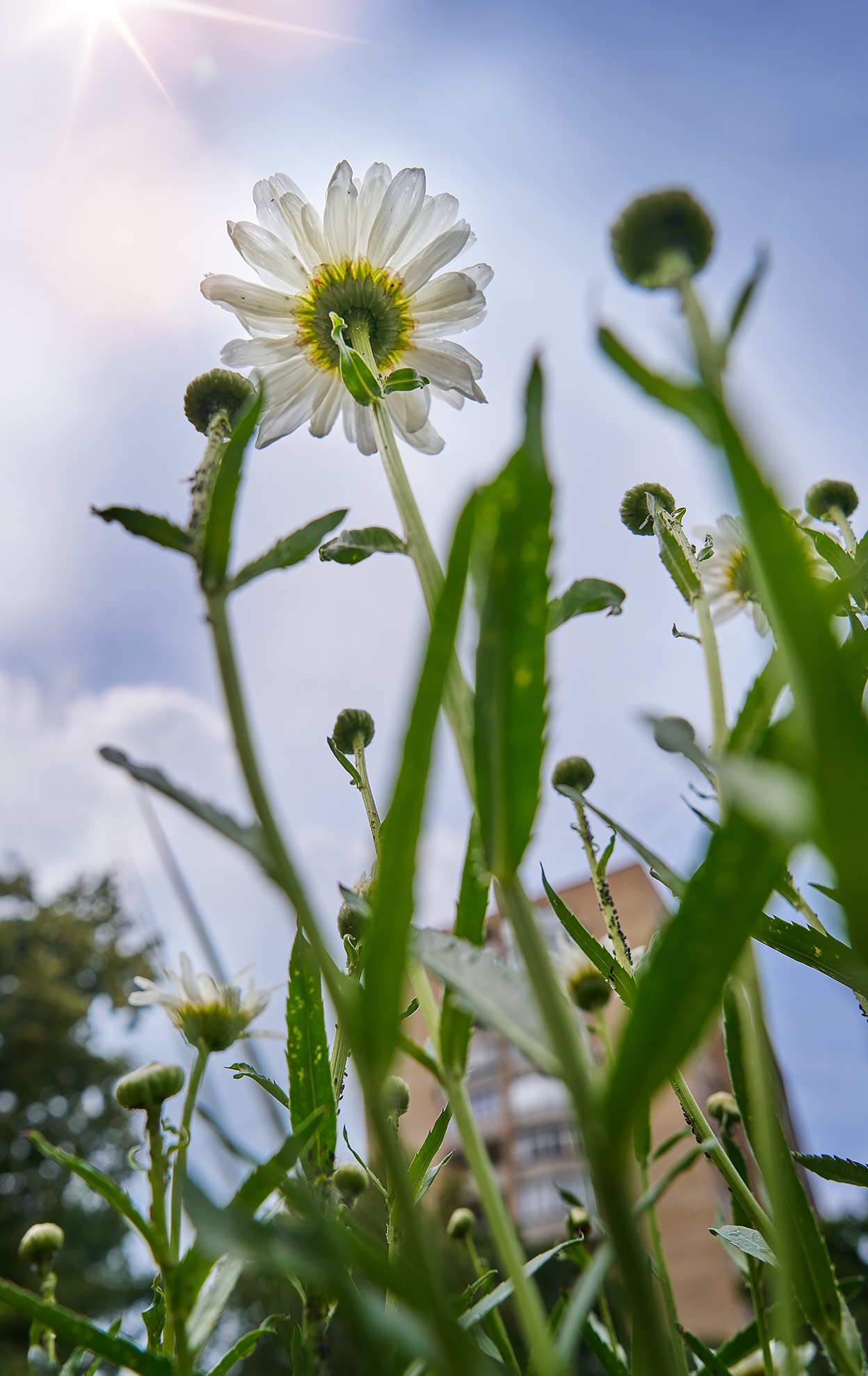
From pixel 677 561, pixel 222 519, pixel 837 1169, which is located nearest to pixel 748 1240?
pixel 837 1169

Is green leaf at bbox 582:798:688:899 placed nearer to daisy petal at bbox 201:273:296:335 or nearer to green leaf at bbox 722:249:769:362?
green leaf at bbox 722:249:769:362

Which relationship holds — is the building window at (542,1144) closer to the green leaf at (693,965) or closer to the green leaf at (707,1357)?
the green leaf at (707,1357)

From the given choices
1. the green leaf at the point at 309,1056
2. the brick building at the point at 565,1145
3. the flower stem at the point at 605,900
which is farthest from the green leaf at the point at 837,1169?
the brick building at the point at 565,1145

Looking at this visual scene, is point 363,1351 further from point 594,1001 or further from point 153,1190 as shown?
point 594,1001

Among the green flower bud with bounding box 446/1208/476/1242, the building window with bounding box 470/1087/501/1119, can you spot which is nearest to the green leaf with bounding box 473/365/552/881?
the green flower bud with bounding box 446/1208/476/1242

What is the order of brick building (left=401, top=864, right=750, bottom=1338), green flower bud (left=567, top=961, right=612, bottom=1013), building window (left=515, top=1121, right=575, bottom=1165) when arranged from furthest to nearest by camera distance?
1. building window (left=515, top=1121, right=575, bottom=1165)
2. brick building (left=401, top=864, right=750, bottom=1338)
3. green flower bud (left=567, top=961, right=612, bottom=1013)

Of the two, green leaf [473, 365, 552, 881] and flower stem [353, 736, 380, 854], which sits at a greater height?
flower stem [353, 736, 380, 854]

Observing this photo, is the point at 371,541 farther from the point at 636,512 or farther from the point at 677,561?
the point at 636,512
